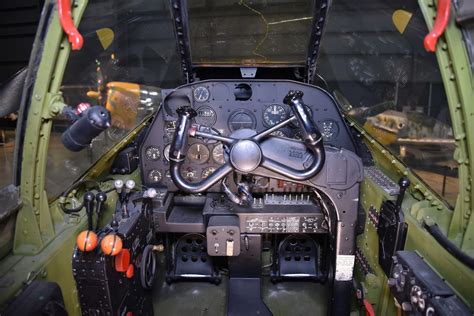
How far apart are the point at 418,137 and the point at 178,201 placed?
5.18ft

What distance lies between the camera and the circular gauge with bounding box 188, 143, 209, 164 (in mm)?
2469

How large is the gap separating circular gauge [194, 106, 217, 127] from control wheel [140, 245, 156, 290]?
1.00 m

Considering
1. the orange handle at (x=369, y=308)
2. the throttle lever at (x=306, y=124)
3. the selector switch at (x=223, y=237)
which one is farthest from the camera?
the selector switch at (x=223, y=237)

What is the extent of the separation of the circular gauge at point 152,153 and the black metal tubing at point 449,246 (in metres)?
1.74

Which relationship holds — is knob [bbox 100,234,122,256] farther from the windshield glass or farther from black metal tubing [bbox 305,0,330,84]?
black metal tubing [bbox 305,0,330,84]

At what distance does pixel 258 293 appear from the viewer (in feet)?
7.45

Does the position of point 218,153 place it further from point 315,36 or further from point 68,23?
point 68,23

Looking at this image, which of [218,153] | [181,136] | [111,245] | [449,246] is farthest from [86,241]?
[449,246]

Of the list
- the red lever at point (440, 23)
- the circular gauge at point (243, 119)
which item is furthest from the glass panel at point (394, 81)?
the circular gauge at point (243, 119)

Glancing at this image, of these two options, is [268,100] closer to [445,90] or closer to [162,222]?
[162,222]

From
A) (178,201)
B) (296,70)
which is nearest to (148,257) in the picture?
(178,201)

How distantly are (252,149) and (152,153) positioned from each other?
44.2 inches

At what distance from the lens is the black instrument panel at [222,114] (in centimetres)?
248

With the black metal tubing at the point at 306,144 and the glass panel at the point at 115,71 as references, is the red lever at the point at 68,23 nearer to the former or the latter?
the glass panel at the point at 115,71
